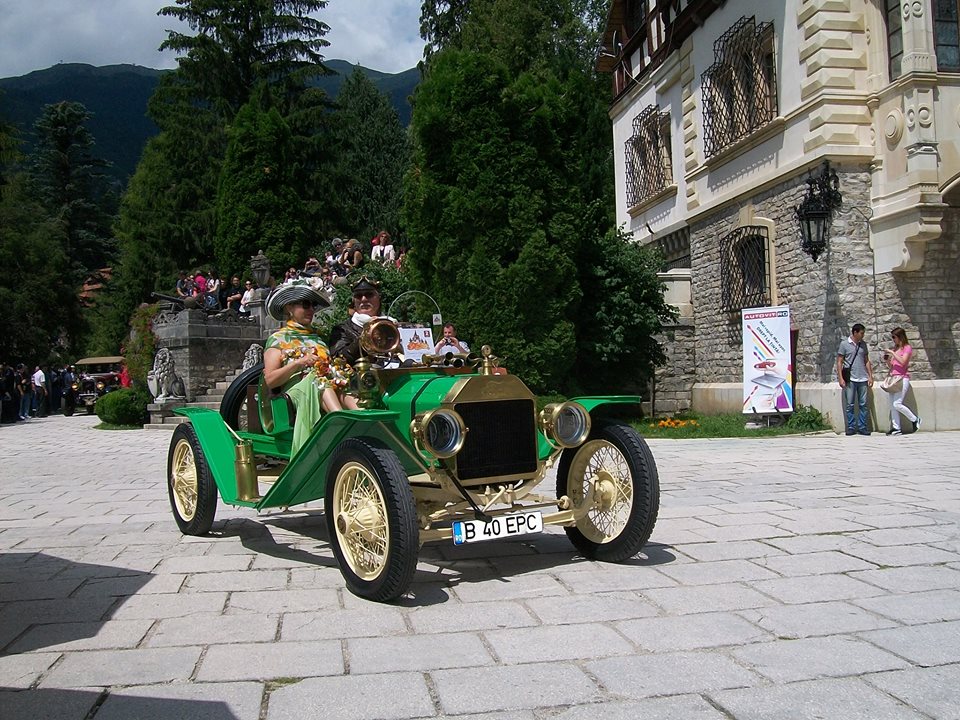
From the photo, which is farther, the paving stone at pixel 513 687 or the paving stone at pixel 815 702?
the paving stone at pixel 513 687

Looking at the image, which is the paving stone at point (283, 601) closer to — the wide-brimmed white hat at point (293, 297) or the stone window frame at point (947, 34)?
the wide-brimmed white hat at point (293, 297)

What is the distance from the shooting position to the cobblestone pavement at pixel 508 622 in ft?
9.34

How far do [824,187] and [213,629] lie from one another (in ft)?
41.2

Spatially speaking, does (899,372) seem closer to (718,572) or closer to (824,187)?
(824,187)

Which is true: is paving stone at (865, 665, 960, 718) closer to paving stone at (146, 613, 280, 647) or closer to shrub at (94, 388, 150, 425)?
paving stone at (146, 613, 280, 647)

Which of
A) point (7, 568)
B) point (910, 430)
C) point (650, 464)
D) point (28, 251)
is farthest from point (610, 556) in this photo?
point (28, 251)

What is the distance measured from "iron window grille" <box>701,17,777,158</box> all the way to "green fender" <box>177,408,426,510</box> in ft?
41.3

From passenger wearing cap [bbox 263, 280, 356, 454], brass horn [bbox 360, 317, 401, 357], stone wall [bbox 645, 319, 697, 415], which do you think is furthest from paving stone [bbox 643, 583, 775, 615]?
stone wall [bbox 645, 319, 697, 415]

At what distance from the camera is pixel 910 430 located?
1295 cm


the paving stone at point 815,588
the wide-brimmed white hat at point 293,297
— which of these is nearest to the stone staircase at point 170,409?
the wide-brimmed white hat at point 293,297

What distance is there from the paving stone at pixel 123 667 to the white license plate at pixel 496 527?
1.37 meters

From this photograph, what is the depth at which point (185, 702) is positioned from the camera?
285 cm

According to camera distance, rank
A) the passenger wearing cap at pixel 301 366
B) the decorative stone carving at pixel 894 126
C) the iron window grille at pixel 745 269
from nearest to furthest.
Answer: the passenger wearing cap at pixel 301 366 < the decorative stone carving at pixel 894 126 < the iron window grille at pixel 745 269

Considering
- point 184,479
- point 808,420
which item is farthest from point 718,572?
point 808,420
